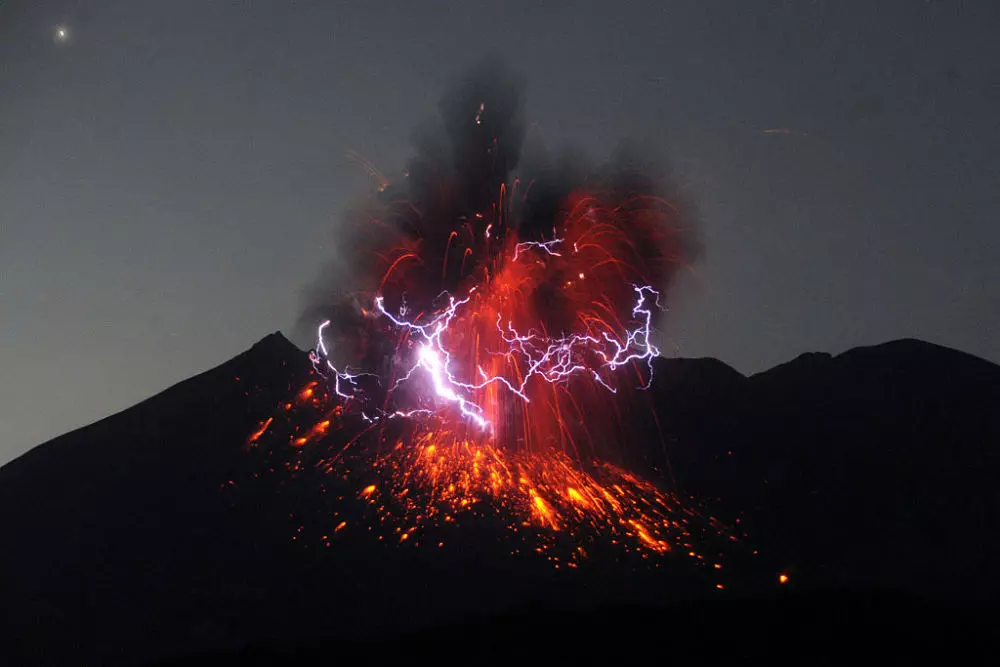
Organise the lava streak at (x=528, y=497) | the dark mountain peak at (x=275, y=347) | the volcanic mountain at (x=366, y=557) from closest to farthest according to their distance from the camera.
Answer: the volcanic mountain at (x=366, y=557)
the lava streak at (x=528, y=497)
the dark mountain peak at (x=275, y=347)

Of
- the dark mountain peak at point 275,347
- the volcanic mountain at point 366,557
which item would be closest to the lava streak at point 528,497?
the volcanic mountain at point 366,557

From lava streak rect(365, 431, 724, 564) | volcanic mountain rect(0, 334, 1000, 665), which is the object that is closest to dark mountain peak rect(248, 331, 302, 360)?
volcanic mountain rect(0, 334, 1000, 665)

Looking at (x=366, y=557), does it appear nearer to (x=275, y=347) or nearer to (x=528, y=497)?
(x=528, y=497)

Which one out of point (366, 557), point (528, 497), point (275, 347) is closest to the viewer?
point (366, 557)

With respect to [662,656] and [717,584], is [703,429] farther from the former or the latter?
[662,656]

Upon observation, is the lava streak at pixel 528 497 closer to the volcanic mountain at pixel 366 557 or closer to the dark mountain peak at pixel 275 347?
the volcanic mountain at pixel 366 557

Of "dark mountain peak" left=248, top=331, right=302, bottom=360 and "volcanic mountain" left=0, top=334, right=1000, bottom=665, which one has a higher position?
"dark mountain peak" left=248, top=331, right=302, bottom=360

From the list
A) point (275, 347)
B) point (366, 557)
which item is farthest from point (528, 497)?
point (275, 347)

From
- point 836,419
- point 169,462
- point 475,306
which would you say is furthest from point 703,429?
point 169,462

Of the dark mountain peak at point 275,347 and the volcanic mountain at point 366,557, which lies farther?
the dark mountain peak at point 275,347

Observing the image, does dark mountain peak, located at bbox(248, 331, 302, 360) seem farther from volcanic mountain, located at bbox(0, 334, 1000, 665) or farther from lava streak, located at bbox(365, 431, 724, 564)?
lava streak, located at bbox(365, 431, 724, 564)
